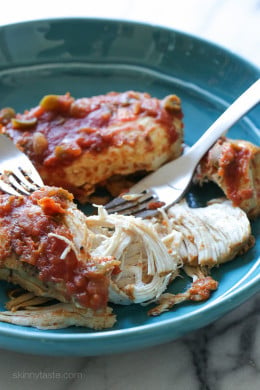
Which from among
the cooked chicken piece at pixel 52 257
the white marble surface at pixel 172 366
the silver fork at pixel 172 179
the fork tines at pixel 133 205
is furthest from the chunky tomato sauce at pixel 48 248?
the silver fork at pixel 172 179

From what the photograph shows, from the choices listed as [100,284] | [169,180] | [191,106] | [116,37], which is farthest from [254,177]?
[116,37]

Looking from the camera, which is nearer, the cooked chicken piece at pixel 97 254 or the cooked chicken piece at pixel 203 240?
the cooked chicken piece at pixel 97 254

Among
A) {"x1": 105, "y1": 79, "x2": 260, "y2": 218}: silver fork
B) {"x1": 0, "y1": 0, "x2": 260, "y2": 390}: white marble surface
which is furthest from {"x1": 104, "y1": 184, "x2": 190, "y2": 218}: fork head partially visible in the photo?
{"x1": 0, "y1": 0, "x2": 260, "y2": 390}: white marble surface

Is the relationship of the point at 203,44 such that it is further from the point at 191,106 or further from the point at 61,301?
the point at 61,301

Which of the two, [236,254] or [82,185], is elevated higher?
[236,254]

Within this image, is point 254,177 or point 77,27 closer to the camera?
point 254,177

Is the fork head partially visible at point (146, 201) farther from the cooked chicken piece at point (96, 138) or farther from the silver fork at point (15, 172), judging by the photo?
the silver fork at point (15, 172)
